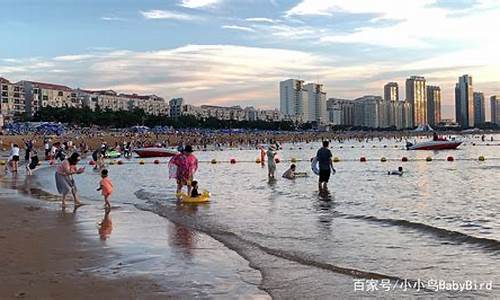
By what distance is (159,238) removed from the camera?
36.9ft

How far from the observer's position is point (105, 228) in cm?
1237

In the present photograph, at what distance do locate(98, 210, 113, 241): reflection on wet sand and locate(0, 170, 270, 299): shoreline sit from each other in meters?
0.02

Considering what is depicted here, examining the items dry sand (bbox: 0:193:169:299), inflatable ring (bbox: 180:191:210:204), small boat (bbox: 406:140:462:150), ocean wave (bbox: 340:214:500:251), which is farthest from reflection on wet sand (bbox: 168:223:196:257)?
small boat (bbox: 406:140:462:150)

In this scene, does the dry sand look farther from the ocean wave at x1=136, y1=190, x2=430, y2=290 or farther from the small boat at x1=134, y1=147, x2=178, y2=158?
the small boat at x1=134, y1=147, x2=178, y2=158

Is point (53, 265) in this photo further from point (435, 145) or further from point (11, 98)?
point (11, 98)

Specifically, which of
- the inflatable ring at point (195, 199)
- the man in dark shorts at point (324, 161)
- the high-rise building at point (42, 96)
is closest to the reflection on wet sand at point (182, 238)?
the inflatable ring at point (195, 199)

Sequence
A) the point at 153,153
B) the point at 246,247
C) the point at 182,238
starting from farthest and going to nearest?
the point at 153,153 < the point at 182,238 < the point at 246,247

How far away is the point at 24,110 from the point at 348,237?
18167 cm

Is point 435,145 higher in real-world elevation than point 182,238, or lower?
higher

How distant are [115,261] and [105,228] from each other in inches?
142

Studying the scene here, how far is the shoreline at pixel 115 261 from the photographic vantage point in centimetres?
714

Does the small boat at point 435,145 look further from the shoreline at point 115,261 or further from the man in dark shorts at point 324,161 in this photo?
the shoreline at point 115,261

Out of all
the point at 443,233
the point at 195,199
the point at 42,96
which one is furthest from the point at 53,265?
the point at 42,96

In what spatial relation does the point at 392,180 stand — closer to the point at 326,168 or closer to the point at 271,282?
the point at 326,168
